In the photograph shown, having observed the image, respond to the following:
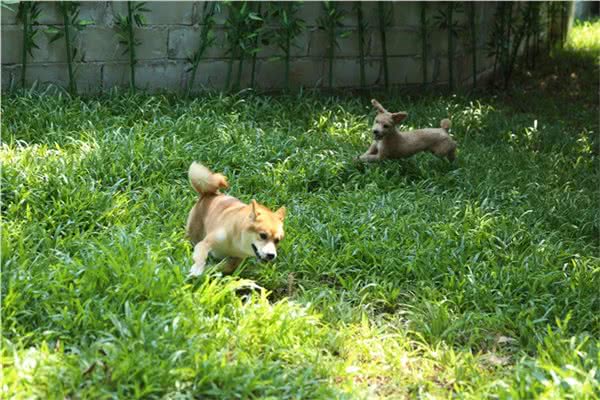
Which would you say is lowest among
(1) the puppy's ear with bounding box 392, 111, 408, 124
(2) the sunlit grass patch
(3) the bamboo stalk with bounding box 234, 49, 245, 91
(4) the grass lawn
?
(4) the grass lawn

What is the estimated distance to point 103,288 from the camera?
3500 millimetres

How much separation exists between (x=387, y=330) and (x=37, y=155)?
8.21ft

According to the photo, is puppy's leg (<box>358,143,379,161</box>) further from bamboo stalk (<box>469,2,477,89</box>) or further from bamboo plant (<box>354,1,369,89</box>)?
bamboo stalk (<box>469,2,477,89</box>)

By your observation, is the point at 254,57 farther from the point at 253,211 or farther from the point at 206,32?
the point at 253,211

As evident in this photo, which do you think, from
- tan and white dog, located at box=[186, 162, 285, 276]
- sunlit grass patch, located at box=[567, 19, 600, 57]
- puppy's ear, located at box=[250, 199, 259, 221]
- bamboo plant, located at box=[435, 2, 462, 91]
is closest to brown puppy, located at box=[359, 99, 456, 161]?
tan and white dog, located at box=[186, 162, 285, 276]

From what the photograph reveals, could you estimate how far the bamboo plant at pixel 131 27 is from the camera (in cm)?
679

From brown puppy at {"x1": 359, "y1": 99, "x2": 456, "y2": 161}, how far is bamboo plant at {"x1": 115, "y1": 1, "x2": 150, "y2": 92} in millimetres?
2180

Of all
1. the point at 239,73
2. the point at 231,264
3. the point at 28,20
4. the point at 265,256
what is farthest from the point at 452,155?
the point at 28,20

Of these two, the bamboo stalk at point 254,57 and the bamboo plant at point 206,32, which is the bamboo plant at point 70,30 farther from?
the bamboo stalk at point 254,57

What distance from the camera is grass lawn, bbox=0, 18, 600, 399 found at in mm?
3160

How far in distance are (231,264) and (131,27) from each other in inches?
136

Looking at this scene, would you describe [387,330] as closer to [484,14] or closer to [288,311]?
[288,311]

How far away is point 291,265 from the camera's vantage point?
13.7ft

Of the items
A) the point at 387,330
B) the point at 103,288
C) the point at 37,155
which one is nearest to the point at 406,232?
the point at 387,330
